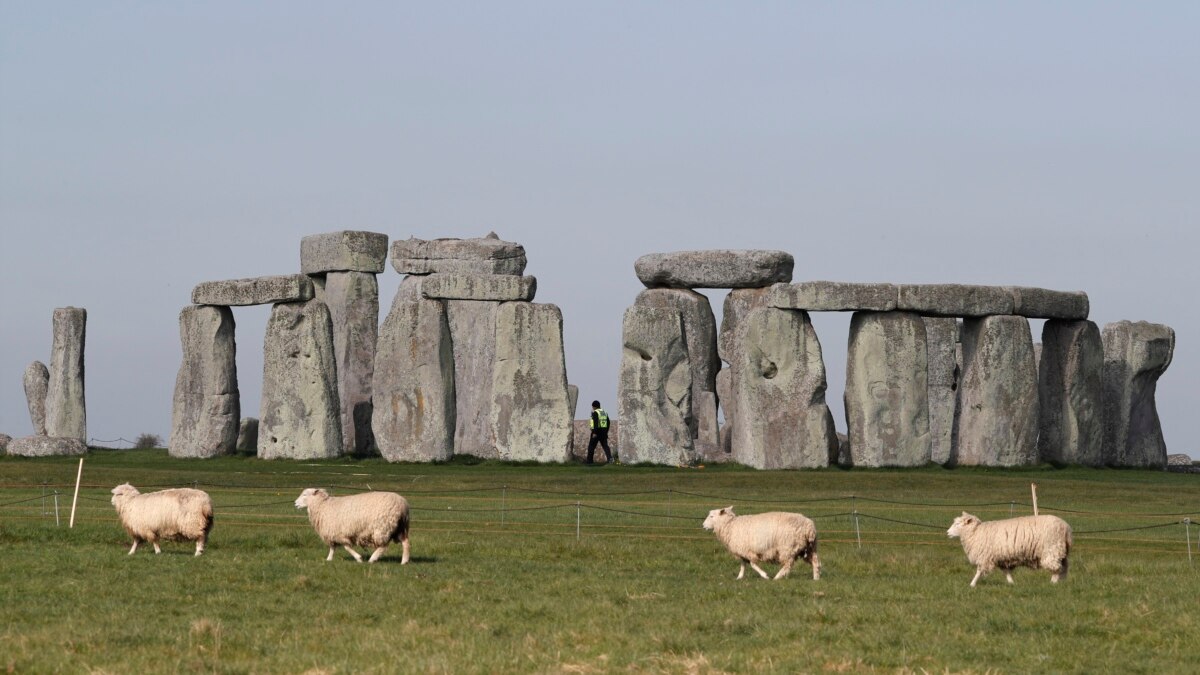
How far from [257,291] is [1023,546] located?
26.7m

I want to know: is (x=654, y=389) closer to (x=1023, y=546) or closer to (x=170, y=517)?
(x=170, y=517)

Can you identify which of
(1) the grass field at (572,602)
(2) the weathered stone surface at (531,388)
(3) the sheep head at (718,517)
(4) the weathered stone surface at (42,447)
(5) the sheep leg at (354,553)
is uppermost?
(2) the weathered stone surface at (531,388)

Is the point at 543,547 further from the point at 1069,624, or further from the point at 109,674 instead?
the point at 109,674

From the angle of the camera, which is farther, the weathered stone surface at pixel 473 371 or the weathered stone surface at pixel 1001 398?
the weathered stone surface at pixel 473 371

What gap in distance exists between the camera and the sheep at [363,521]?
1959 centimetres

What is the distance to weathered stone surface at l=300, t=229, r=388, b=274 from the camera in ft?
151

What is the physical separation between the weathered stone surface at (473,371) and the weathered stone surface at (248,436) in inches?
199

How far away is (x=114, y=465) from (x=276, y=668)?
88.6 ft

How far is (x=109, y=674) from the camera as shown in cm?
1350

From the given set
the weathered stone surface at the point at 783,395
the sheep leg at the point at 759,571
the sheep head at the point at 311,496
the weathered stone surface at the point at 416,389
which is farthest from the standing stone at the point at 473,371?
the sheep leg at the point at 759,571

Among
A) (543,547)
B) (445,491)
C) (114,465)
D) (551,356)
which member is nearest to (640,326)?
(551,356)

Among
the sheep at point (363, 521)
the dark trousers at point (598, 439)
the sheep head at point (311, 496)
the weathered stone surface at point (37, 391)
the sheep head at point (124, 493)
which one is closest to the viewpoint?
the sheep at point (363, 521)

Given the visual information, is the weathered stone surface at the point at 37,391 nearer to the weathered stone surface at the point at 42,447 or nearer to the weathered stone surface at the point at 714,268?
the weathered stone surface at the point at 42,447

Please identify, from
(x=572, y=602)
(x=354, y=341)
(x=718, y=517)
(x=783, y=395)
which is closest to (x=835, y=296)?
(x=783, y=395)
